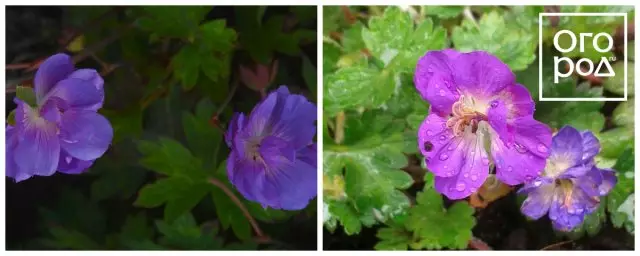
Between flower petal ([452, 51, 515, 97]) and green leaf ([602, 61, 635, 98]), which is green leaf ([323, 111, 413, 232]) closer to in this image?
flower petal ([452, 51, 515, 97])

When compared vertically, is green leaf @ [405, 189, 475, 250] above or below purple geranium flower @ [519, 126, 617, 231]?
below

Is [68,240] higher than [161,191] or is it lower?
lower

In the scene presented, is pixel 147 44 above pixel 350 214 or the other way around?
above

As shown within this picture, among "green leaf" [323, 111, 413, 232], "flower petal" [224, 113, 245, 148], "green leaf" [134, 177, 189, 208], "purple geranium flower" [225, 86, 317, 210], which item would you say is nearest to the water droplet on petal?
"green leaf" [323, 111, 413, 232]

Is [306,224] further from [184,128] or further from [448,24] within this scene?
[448,24]

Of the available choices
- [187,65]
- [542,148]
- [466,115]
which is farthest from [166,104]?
[542,148]

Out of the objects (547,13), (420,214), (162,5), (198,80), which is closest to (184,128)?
(198,80)

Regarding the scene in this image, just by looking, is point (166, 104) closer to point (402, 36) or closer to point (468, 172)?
point (402, 36)
